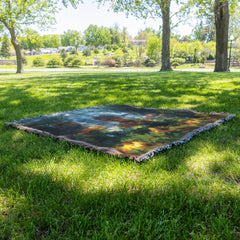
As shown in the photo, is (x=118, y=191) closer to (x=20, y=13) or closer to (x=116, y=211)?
(x=116, y=211)

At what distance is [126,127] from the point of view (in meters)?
3.32

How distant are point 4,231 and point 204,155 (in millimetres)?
1792

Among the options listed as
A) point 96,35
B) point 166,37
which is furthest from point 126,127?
point 96,35

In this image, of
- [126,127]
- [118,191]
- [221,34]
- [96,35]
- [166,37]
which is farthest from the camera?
[96,35]

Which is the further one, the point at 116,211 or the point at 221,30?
the point at 221,30

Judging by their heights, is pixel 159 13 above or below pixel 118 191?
above

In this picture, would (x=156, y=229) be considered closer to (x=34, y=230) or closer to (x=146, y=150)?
(x=34, y=230)

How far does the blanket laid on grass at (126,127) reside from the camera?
254 centimetres

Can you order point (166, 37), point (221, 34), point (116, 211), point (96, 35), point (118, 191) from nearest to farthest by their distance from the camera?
1. point (116, 211)
2. point (118, 191)
3. point (221, 34)
4. point (166, 37)
5. point (96, 35)

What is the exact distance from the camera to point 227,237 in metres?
1.29

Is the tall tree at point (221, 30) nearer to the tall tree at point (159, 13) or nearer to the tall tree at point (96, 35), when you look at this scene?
the tall tree at point (159, 13)

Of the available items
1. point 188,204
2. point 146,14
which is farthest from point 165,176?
point 146,14

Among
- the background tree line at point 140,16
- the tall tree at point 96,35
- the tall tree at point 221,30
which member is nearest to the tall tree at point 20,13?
the background tree line at point 140,16

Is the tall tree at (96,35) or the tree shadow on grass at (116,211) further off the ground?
the tall tree at (96,35)
